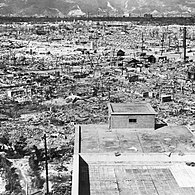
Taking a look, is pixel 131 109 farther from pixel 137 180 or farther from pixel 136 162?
pixel 137 180

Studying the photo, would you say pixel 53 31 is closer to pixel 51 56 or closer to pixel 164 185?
pixel 51 56

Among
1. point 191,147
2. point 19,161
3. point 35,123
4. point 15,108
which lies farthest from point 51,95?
point 191,147

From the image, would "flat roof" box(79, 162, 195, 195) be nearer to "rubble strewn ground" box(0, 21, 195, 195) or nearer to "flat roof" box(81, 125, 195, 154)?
"flat roof" box(81, 125, 195, 154)

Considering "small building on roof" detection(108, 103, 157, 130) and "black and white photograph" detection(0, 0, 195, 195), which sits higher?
"small building on roof" detection(108, 103, 157, 130)

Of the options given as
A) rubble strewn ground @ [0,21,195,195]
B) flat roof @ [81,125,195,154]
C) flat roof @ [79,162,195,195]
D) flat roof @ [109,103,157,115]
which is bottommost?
rubble strewn ground @ [0,21,195,195]

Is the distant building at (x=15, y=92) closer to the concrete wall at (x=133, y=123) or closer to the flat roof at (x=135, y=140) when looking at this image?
the flat roof at (x=135, y=140)

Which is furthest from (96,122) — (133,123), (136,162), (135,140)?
(136,162)

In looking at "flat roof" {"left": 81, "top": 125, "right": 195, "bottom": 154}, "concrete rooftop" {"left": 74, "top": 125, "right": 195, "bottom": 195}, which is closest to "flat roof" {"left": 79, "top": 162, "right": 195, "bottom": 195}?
"concrete rooftop" {"left": 74, "top": 125, "right": 195, "bottom": 195}
